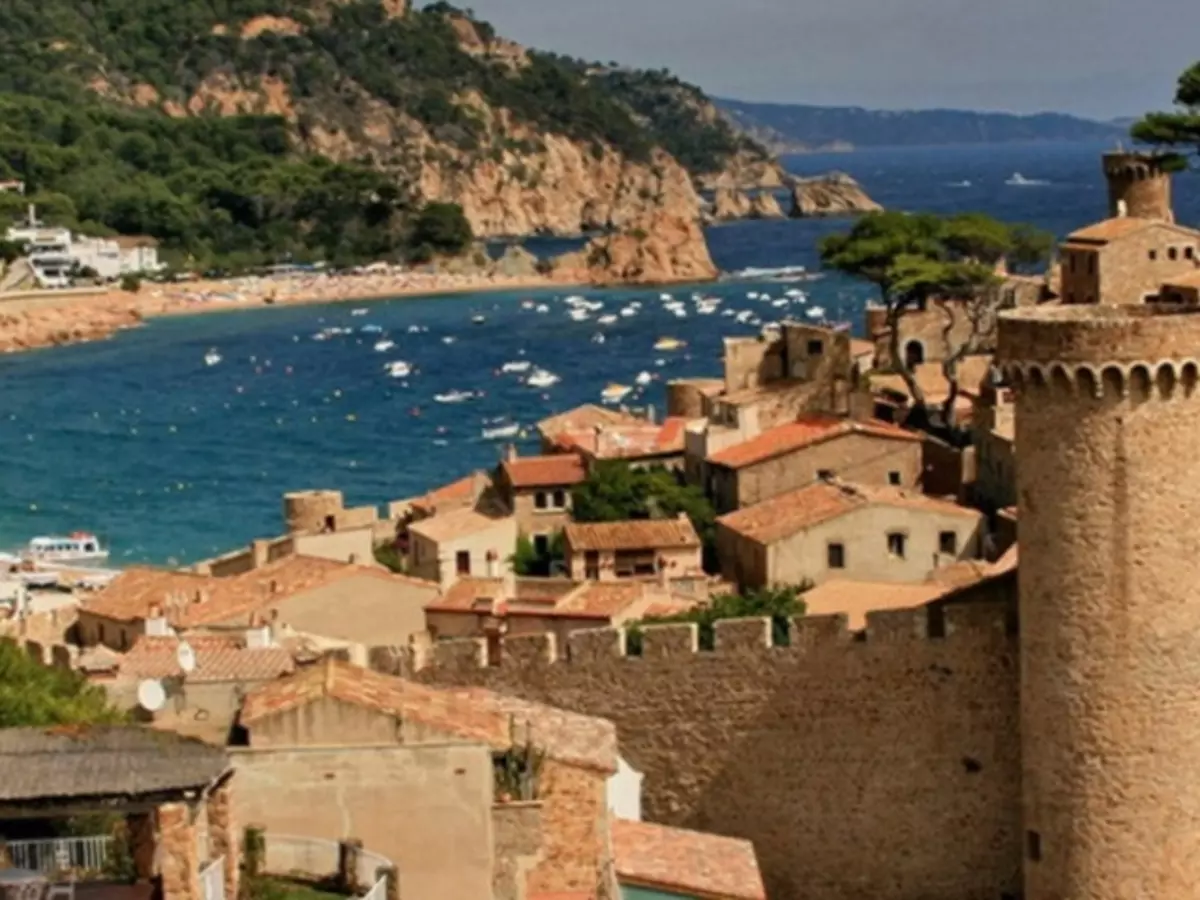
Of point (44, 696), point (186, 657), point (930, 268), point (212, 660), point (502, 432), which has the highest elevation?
point (930, 268)

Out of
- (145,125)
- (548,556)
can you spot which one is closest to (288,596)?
(548,556)

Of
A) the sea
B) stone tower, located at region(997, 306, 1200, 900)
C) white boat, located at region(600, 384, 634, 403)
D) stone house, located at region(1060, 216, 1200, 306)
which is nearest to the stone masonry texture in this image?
stone tower, located at region(997, 306, 1200, 900)

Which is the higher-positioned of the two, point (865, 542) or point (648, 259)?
point (648, 259)

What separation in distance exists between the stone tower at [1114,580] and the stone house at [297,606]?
1328 cm

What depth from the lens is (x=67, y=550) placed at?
2133 inches

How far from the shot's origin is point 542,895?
1469cm

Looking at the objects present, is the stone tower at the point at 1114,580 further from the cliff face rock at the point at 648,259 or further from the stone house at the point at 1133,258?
the cliff face rock at the point at 648,259

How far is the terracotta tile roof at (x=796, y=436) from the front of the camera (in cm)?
3622

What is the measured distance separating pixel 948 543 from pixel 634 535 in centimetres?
514

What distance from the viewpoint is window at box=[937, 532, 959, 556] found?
32.3 meters

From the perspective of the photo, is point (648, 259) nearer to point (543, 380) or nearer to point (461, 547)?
point (543, 380)

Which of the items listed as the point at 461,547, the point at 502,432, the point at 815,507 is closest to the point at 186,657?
the point at 815,507

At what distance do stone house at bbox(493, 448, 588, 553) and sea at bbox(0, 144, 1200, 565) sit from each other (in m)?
15.7

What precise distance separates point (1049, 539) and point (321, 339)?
106m
